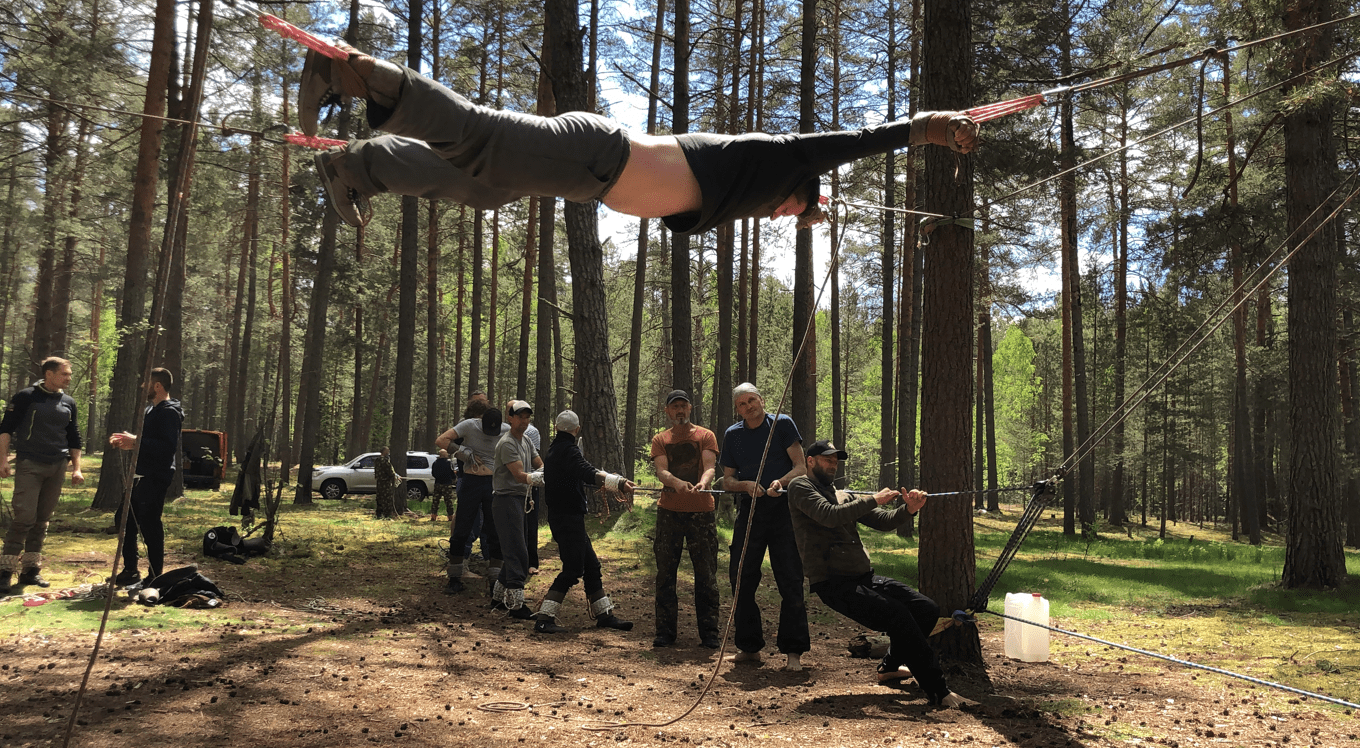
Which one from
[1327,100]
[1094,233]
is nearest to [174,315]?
[1327,100]

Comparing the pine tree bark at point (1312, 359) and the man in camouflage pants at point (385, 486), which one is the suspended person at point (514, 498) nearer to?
the man in camouflage pants at point (385, 486)

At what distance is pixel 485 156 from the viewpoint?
3170 millimetres

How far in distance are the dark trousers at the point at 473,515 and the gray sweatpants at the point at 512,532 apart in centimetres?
57

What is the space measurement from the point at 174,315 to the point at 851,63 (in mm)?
14745

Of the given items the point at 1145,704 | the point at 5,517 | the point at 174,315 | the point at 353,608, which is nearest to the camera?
the point at 1145,704

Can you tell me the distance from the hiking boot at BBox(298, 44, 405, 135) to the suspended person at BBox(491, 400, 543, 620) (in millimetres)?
4126

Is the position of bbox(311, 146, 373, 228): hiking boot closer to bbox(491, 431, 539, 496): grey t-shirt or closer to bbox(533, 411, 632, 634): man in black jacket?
bbox(533, 411, 632, 634): man in black jacket

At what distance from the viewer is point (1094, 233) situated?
22.0m

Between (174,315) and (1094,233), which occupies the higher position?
(1094,233)

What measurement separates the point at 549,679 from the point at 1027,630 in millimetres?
3319

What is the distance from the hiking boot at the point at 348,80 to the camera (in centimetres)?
290

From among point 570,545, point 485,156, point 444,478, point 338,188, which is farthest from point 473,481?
point 444,478

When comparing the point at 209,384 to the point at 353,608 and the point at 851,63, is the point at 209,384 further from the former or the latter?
the point at 353,608

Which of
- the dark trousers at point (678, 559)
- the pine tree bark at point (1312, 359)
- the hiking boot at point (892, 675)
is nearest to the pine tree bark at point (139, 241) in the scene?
the dark trousers at point (678, 559)
